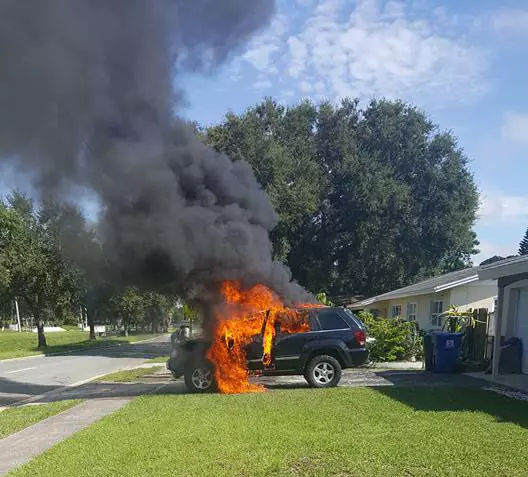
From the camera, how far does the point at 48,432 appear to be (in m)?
8.33

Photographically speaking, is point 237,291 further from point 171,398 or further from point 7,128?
point 7,128

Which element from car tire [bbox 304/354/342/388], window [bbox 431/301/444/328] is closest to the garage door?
car tire [bbox 304/354/342/388]

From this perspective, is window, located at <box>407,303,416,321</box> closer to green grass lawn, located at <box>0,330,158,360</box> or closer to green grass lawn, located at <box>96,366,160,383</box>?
green grass lawn, located at <box>96,366,160,383</box>

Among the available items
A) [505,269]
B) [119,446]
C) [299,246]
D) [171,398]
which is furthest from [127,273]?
[299,246]

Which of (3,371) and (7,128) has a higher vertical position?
(7,128)

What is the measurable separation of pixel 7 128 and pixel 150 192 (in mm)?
2670

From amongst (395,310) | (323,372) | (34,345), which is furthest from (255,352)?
(34,345)

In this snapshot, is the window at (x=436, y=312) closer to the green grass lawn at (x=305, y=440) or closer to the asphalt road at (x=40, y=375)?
the green grass lawn at (x=305, y=440)

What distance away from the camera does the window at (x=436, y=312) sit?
66.3ft

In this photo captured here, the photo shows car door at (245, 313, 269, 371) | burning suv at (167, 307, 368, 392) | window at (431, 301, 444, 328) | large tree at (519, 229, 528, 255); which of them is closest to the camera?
car door at (245, 313, 269, 371)

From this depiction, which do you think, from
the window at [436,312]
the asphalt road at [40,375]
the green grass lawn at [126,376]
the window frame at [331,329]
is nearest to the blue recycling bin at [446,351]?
the window frame at [331,329]

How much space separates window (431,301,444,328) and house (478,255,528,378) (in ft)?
19.2

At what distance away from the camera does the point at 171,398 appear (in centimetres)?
1090

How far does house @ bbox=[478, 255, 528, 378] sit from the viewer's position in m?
12.3
